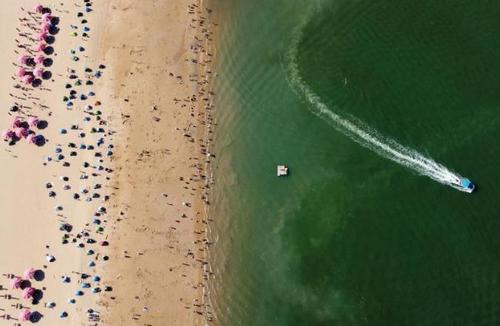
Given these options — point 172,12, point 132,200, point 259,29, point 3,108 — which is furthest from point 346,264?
point 3,108

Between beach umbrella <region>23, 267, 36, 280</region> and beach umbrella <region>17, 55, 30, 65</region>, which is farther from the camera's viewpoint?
beach umbrella <region>17, 55, 30, 65</region>

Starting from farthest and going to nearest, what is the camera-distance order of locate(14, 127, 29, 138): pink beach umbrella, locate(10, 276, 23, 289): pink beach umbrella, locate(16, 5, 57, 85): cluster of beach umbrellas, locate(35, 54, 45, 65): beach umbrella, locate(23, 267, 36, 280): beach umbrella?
locate(35, 54, 45, 65): beach umbrella, locate(16, 5, 57, 85): cluster of beach umbrellas, locate(14, 127, 29, 138): pink beach umbrella, locate(23, 267, 36, 280): beach umbrella, locate(10, 276, 23, 289): pink beach umbrella

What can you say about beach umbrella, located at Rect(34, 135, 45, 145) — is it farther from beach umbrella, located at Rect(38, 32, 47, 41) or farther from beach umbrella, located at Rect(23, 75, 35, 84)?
beach umbrella, located at Rect(38, 32, 47, 41)

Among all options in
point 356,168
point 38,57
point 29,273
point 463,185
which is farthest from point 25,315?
point 463,185

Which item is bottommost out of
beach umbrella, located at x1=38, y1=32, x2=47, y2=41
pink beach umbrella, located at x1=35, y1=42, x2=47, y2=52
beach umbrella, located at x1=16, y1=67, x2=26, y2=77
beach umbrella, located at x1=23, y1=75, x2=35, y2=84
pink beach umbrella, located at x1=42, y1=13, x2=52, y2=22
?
beach umbrella, located at x1=23, y1=75, x2=35, y2=84

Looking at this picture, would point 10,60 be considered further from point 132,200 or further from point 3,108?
point 132,200

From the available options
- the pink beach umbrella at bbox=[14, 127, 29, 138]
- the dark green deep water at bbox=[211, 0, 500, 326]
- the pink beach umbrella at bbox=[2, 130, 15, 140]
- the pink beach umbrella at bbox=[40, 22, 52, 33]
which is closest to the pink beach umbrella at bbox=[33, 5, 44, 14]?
the pink beach umbrella at bbox=[40, 22, 52, 33]

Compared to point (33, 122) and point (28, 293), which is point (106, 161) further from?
point (28, 293)
